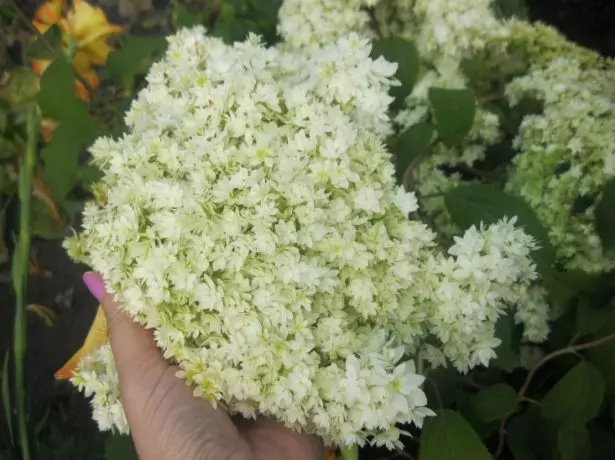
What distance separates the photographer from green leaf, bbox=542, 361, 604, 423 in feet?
1.70

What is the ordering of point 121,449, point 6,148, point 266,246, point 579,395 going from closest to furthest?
point 266,246
point 579,395
point 121,449
point 6,148

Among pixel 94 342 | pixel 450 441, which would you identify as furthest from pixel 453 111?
pixel 94 342

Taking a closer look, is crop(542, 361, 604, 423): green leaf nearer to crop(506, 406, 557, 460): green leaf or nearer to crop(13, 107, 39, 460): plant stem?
crop(506, 406, 557, 460): green leaf

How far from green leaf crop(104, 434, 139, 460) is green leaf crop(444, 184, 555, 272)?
376 millimetres

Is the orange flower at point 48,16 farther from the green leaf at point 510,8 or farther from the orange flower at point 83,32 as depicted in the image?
the green leaf at point 510,8

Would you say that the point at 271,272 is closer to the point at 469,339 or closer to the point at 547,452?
the point at 469,339

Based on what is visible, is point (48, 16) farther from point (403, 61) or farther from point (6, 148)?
point (403, 61)

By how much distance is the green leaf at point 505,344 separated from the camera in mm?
574

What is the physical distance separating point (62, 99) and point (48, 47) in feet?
0.44

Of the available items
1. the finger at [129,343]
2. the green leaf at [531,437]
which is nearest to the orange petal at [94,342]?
the finger at [129,343]

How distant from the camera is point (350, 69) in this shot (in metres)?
0.49

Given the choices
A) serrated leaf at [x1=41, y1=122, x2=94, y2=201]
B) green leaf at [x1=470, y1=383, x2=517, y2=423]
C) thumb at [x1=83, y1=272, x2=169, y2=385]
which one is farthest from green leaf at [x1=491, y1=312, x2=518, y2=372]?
serrated leaf at [x1=41, y1=122, x2=94, y2=201]

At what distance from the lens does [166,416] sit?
465 mm

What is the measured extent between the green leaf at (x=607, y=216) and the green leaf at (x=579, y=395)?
0.34 ft
